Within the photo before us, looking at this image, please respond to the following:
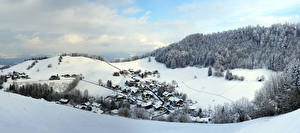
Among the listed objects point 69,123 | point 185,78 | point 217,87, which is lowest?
point 217,87

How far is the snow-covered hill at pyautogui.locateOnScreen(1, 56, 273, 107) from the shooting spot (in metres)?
43.8

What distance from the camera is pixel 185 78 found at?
7319 centimetres

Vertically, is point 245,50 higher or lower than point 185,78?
higher

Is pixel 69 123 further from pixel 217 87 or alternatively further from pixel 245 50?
pixel 245 50

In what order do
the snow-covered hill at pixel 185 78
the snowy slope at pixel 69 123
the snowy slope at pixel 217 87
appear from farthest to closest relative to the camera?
the snow-covered hill at pixel 185 78, the snowy slope at pixel 217 87, the snowy slope at pixel 69 123

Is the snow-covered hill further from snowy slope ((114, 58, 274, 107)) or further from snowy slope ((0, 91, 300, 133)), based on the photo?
snowy slope ((0, 91, 300, 133))

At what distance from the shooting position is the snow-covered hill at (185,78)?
43844 mm

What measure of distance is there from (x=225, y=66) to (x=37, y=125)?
Answer: 77.1 m

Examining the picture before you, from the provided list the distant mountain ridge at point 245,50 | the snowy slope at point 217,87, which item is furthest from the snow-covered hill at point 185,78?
the distant mountain ridge at point 245,50

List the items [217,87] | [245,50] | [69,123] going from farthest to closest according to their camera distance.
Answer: [245,50] → [217,87] → [69,123]

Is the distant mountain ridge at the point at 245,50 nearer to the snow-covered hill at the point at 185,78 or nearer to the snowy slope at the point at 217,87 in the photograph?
the snow-covered hill at the point at 185,78

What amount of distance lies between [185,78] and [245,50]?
119 ft

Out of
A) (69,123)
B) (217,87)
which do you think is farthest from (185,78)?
(69,123)

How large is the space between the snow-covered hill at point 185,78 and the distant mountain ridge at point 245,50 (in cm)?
519
